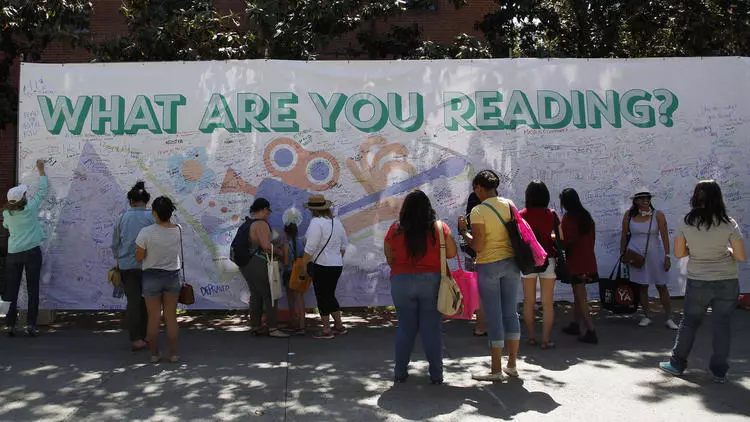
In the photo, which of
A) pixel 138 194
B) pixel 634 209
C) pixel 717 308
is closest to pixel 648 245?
pixel 634 209

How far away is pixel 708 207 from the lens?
5.78m

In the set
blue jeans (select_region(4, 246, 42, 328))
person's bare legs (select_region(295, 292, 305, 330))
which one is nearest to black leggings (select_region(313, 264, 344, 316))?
person's bare legs (select_region(295, 292, 305, 330))

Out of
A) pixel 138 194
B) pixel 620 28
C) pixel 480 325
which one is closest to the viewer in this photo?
pixel 138 194

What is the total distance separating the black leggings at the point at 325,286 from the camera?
25.6 feet

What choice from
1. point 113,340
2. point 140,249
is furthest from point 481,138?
point 113,340

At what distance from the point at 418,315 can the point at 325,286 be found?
2.13 meters

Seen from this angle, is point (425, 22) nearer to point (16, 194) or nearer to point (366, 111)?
point (366, 111)

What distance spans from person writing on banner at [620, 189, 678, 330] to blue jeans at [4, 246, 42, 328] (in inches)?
279

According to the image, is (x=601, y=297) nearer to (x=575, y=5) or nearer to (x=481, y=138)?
(x=481, y=138)

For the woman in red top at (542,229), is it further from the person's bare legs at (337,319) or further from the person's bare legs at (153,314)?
the person's bare legs at (153,314)

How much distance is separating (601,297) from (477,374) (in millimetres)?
2817

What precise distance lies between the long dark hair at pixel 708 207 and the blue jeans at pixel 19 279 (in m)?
7.20

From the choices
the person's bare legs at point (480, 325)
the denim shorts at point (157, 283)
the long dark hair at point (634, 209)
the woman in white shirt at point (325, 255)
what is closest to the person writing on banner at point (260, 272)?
the woman in white shirt at point (325, 255)

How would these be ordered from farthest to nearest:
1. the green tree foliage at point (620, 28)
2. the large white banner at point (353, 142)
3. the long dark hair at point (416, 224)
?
the green tree foliage at point (620, 28) → the large white banner at point (353, 142) → the long dark hair at point (416, 224)
